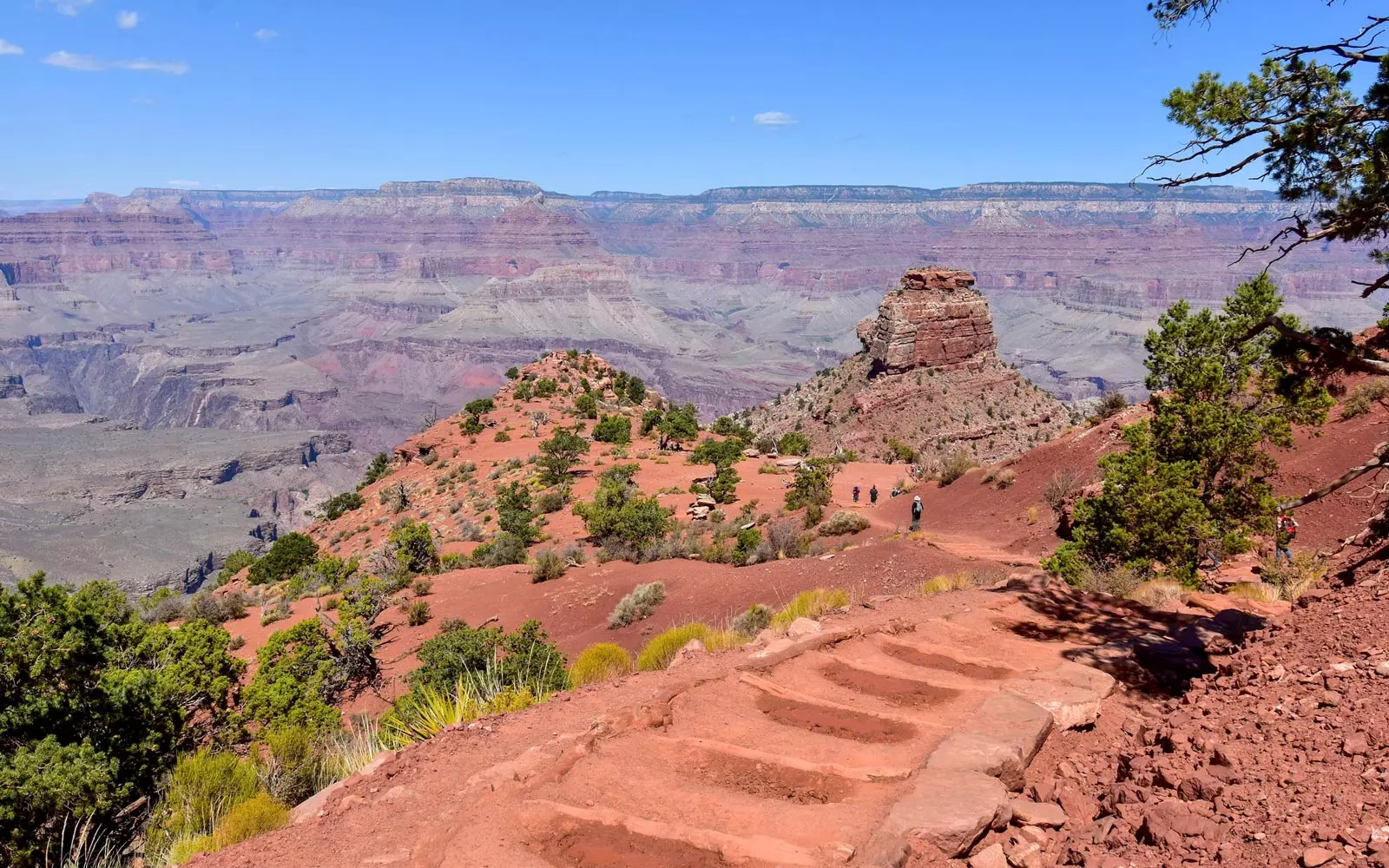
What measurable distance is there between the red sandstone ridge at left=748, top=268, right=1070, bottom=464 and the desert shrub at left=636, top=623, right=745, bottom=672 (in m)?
38.4

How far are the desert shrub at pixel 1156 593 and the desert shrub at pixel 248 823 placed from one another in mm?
10225

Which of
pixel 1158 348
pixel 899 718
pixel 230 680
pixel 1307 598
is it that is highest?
pixel 1158 348

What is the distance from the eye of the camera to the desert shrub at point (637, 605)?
16.5m

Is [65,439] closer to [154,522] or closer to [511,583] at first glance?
[154,522]

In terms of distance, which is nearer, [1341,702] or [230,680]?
[1341,702]

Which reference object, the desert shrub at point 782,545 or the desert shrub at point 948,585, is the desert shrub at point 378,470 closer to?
the desert shrub at point 782,545

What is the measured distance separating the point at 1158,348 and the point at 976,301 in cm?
4519

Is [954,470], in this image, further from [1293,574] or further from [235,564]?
[235,564]

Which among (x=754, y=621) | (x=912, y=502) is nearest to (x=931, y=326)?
(x=912, y=502)

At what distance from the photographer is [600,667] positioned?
377 inches

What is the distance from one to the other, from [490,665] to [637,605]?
7366mm

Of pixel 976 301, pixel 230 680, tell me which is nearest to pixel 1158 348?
pixel 230 680

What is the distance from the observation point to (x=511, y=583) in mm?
20328

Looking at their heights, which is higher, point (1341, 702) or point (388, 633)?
point (1341, 702)
